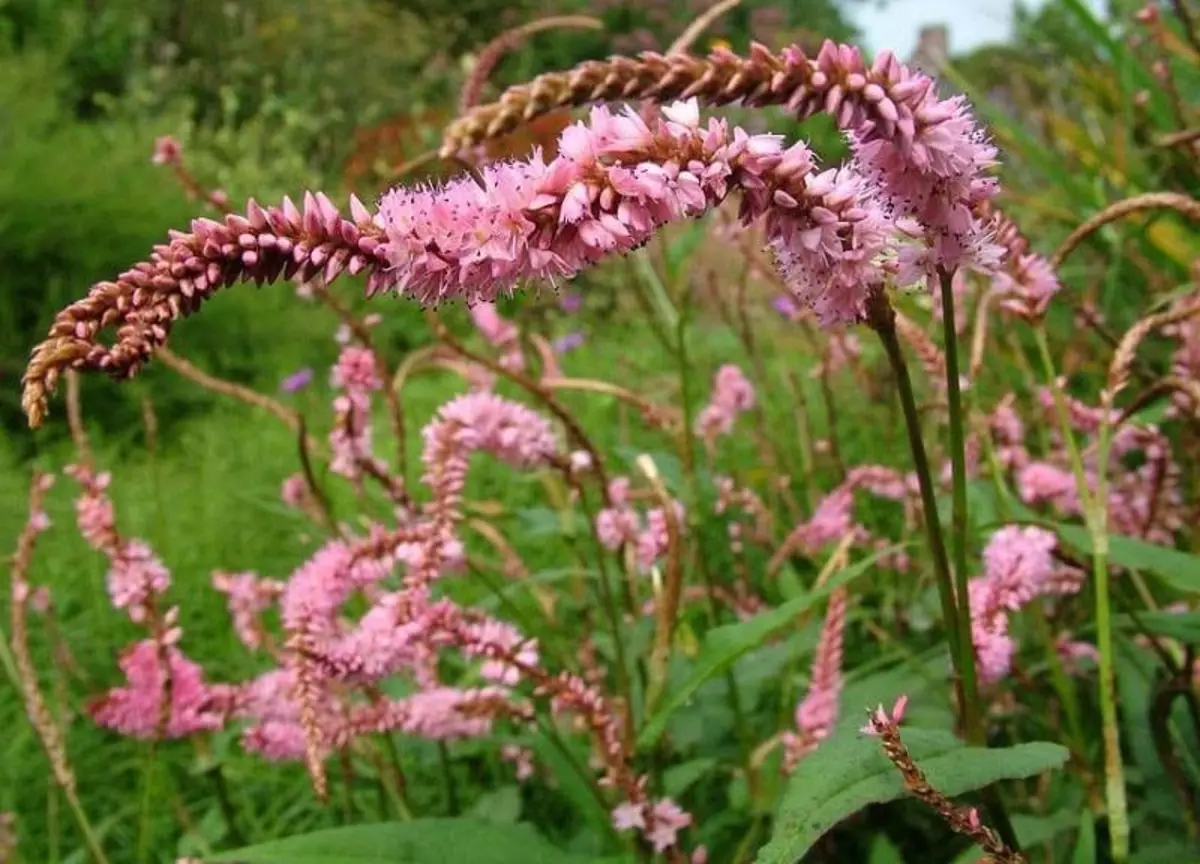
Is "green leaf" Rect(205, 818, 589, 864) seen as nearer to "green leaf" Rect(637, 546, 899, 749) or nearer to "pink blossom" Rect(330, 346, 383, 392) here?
"green leaf" Rect(637, 546, 899, 749)

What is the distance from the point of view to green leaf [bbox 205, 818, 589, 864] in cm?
60

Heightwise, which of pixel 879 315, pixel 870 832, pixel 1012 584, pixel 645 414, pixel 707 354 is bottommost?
pixel 870 832

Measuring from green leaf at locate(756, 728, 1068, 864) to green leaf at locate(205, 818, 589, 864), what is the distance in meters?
0.21

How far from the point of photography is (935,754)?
503mm

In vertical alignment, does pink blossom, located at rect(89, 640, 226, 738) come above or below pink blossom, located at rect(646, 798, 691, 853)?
above

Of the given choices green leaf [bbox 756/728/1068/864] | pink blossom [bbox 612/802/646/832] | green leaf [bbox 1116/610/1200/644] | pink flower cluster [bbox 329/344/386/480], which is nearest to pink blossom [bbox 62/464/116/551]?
pink flower cluster [bbox 329/344/386/480]

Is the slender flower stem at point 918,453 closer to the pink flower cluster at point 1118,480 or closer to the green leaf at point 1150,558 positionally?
the green leaf at point 1150,558

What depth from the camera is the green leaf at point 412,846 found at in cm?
60

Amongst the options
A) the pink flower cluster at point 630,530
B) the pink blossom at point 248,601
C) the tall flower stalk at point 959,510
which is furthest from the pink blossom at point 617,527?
the tall flower stalk at point 959,510

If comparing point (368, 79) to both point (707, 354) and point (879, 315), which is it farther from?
point (879, 315)

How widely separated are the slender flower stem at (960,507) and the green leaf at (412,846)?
10.0 inches

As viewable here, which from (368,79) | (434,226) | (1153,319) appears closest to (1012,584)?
(1153,319)

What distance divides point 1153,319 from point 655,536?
1.36ft

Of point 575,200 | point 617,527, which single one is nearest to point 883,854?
point 617,527
